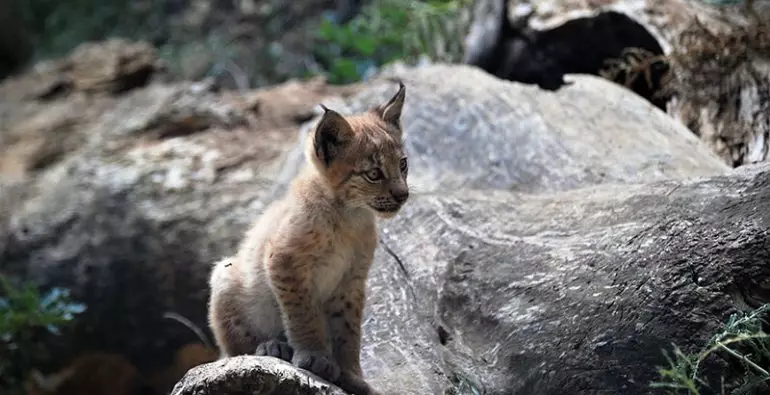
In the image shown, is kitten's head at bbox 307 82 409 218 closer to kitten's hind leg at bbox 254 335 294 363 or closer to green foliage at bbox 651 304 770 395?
kitten's hind leg at bbox 254 335 294 363

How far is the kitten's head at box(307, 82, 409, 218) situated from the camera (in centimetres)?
407

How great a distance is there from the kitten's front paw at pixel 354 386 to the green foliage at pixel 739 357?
1186 millimetres

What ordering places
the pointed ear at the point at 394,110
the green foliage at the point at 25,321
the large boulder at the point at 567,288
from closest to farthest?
the large boulder at the point at 567,288
the pointed ear at the point at 394,110
the green foliage at the point at 25,321

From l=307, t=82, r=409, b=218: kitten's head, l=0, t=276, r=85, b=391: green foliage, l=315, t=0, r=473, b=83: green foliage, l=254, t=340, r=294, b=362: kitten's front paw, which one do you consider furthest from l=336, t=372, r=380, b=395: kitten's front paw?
l=315, t=0, r=473, b=83: green foliage

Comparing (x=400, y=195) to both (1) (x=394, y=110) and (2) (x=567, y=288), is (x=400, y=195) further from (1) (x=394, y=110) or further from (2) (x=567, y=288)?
(2) (x=567, y=288)

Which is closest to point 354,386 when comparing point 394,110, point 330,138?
point 330,138

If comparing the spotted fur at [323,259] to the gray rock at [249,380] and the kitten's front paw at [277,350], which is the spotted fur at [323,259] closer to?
the kitten's front paw at [277,350]

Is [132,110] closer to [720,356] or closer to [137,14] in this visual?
[137,14]

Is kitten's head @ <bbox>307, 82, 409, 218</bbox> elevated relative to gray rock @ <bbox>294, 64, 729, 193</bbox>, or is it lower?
elevated

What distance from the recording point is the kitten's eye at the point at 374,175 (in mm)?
4090

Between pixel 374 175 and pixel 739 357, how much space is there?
1.68 meters

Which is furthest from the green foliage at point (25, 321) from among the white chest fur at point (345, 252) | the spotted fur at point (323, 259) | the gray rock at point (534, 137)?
the white chest fur at point (345, 252)

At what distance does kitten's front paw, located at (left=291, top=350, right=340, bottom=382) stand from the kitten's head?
Answer: 2.26 ft

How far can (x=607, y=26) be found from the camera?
22.9 feet
